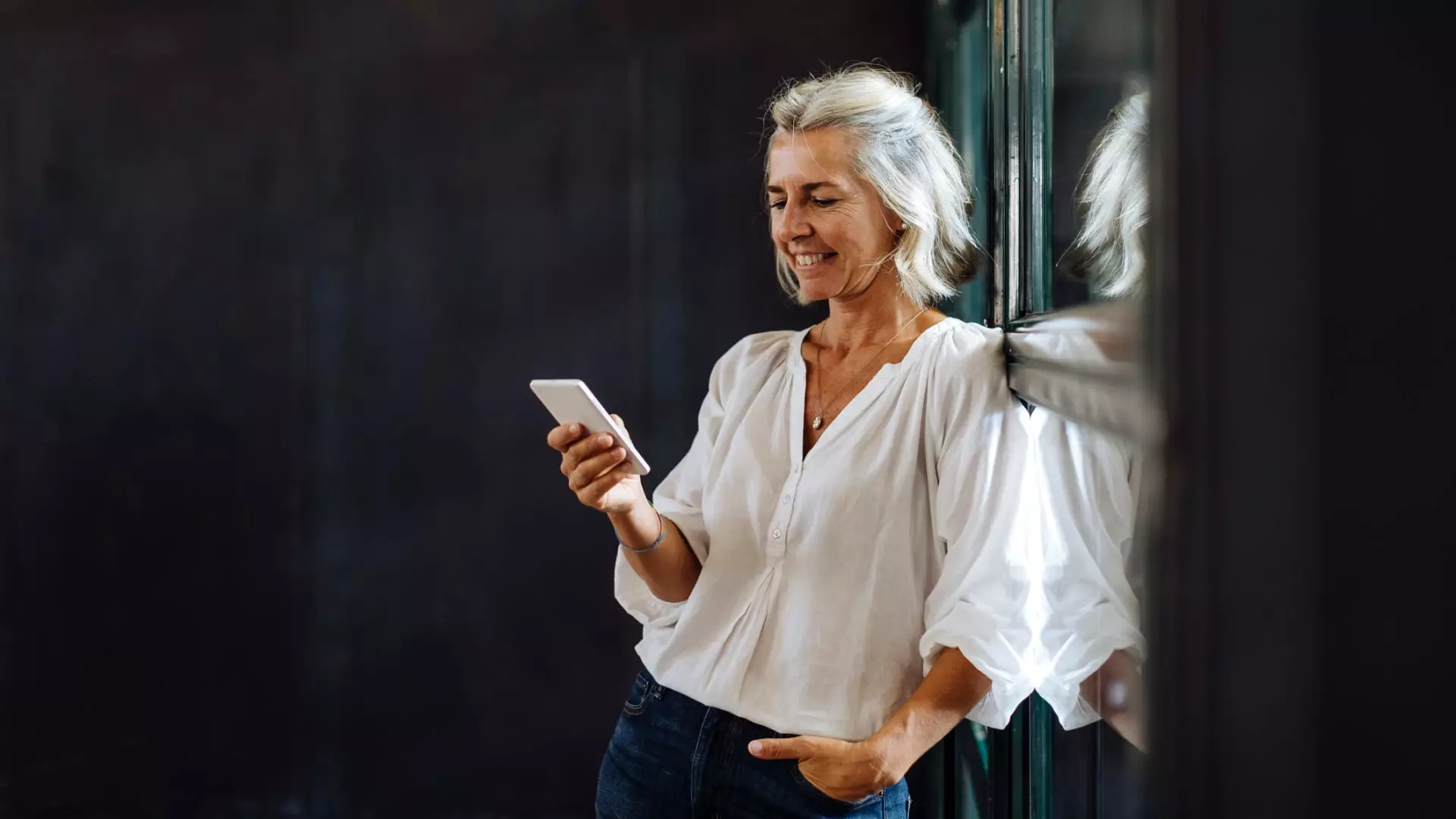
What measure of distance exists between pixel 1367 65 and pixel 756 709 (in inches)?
35.1

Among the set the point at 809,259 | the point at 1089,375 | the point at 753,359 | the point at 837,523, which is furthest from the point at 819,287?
the point at 1089,375

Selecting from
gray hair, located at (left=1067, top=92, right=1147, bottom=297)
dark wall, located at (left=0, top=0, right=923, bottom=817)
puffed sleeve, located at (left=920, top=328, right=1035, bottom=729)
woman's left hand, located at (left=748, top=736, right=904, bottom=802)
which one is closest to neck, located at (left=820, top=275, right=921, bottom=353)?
puffed sleeve, located at (left=920, top=328, right=1035, bottom=729)

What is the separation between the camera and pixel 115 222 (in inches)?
81.7

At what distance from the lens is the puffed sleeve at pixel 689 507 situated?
1321 millimetres

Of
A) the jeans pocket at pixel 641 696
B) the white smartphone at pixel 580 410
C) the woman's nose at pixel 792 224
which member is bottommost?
the jeans pocket at pixel 641 696

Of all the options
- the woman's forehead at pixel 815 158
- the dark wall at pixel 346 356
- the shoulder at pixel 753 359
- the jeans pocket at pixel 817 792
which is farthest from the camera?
the dark wall at pixel 346 356

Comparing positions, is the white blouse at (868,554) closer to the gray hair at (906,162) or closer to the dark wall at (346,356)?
the gray hair at (906,162)

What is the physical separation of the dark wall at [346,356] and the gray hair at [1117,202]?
1.16m

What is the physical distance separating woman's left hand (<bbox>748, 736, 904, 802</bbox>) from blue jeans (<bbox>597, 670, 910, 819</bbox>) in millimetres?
41

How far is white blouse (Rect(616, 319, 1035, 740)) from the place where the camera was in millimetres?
1032

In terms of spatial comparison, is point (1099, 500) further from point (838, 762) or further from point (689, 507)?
point (689, 507)

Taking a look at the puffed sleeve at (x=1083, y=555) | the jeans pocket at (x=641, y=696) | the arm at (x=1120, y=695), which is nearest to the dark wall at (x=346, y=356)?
the jeans pocket at (x=641, y=696)

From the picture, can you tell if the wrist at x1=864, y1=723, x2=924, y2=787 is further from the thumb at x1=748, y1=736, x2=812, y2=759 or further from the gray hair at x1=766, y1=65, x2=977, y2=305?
the gray hair at x1=766, y1=65, x2=977, y2=305

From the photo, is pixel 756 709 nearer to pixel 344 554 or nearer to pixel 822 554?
pixel 822 554
